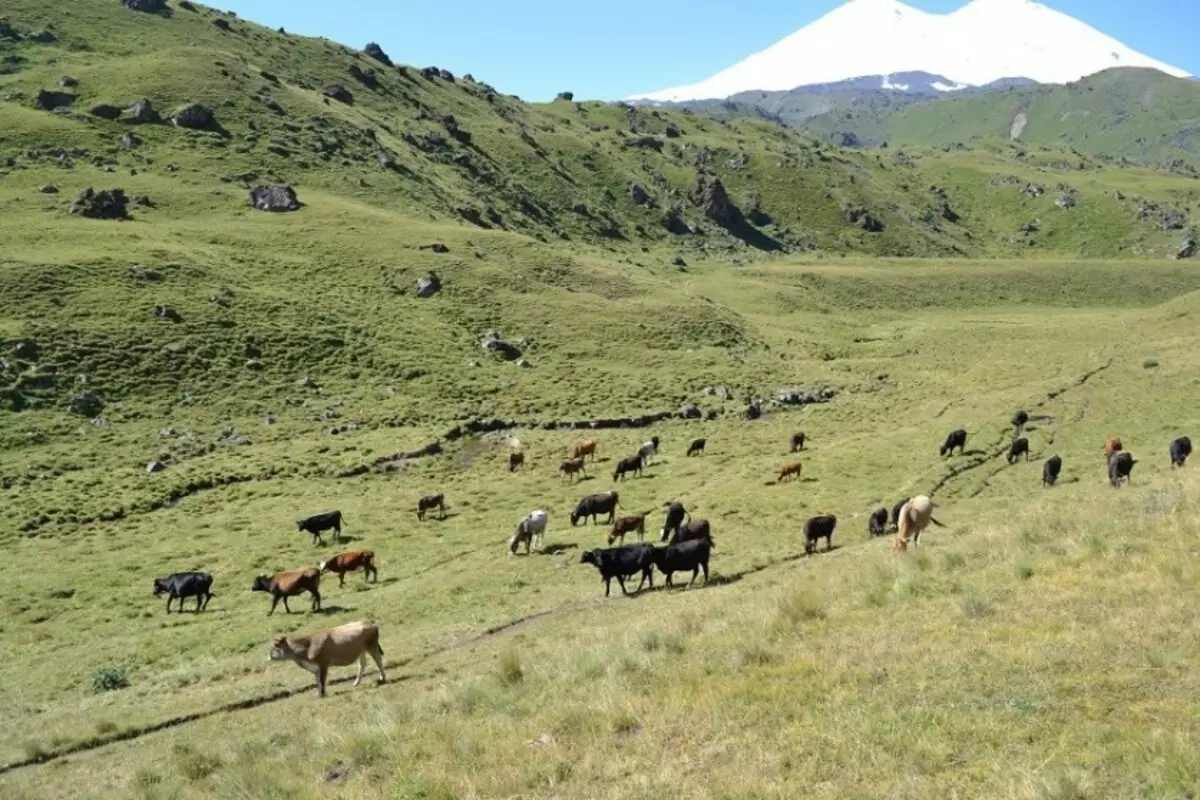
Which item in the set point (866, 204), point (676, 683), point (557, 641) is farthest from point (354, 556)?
point (866, 204)

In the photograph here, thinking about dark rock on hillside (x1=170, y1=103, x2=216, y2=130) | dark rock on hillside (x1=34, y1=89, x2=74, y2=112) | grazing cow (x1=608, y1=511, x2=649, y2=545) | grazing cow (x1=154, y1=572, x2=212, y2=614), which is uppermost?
dark rock on hillside (x1=34, y1=89, x2=74, y2=112)

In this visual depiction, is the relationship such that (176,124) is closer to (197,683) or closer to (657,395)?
(657,395)

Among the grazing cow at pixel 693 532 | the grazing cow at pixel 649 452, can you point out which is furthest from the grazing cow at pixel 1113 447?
the grazing cow at pixel 649 452

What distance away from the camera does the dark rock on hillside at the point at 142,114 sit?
364 feet

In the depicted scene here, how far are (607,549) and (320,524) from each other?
53.4 ft

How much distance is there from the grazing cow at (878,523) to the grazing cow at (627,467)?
16004 mm

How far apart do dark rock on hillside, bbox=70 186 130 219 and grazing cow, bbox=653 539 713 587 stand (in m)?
81.2

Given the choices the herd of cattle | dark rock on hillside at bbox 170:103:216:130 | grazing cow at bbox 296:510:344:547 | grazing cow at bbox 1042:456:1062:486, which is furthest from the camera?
dark rock on hillside at bbox 170:103:216:130

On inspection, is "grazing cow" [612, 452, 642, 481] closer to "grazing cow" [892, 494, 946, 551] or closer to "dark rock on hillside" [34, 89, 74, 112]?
"grazing cow" [892, 494, 946, 551]

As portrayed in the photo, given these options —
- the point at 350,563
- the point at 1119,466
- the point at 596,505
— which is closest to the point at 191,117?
the point at 596,505

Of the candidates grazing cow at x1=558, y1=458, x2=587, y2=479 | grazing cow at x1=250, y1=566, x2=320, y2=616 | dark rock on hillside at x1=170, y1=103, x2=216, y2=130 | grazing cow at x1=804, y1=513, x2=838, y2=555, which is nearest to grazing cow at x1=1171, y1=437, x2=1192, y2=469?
grazing cow at x1=804, y1=513, x2=838, y2=555

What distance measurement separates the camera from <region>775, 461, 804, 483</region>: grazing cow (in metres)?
38.1

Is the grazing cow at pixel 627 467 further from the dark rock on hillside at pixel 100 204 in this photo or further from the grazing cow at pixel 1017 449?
the dark rock on hillside at pixel 100 204

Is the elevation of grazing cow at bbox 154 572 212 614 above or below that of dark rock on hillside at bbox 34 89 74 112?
below
